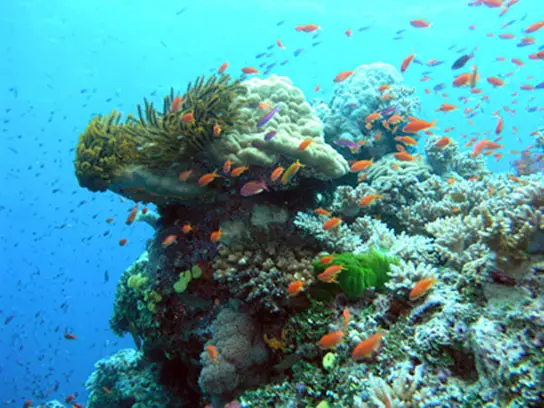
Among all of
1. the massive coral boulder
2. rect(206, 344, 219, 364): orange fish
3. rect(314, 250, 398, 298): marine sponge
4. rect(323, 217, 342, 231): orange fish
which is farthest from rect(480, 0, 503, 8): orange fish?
rect(206, 344, 219, 364): orange fish

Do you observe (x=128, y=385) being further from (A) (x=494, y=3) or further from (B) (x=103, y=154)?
(A) (x=494, y=3)

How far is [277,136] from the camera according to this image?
505 cm

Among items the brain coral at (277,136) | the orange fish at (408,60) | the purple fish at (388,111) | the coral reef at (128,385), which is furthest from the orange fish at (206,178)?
the orange fish at (408,60)

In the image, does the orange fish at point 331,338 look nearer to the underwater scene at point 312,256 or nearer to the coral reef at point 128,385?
the underwater scene at point 312,256

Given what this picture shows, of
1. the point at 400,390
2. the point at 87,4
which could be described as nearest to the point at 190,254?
the point at 400,390

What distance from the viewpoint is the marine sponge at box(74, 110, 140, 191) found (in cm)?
505

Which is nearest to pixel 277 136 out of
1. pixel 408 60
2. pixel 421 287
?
pixel 421 287

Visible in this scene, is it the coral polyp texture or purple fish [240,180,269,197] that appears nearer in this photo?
the coral polyp texture

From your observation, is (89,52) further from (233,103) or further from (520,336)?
(520,336)

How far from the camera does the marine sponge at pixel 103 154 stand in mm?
5051

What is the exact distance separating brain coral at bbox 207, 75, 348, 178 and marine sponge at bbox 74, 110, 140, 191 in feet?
4.27

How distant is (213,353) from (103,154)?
3357 millimetres

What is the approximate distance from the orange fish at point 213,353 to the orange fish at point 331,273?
165 centimetres

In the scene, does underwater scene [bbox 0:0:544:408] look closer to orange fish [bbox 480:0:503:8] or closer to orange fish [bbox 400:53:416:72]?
orange fish [bbox 400:53:416:72]
